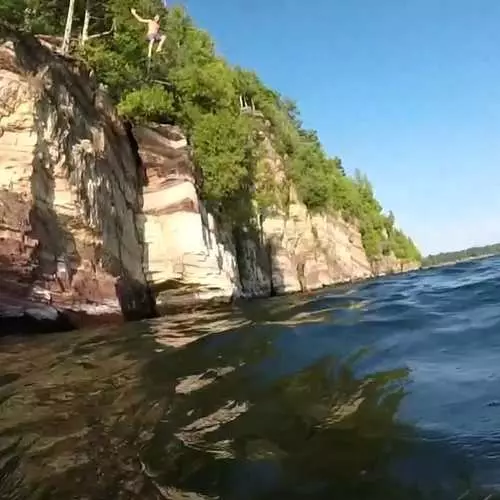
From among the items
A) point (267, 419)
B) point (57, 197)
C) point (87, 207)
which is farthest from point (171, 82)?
point (267, 419)

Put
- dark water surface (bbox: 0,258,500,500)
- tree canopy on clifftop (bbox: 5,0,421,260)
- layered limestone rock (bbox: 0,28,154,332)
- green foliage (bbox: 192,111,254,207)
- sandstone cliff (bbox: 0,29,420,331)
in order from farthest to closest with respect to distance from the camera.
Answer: green foliage (bbox: 192,111,254,207) → tree canopy on clifftop (bbox: 5,0,421,260) → sandstone cliff (bbox: 0,29,420,331) → layered limestone rock (bbox: 0,28,154,332) → dark water surface (bbox: 0,258,500,500)

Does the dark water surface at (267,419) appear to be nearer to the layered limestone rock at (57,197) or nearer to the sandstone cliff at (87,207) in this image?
the layered limestone rock at (57,197)

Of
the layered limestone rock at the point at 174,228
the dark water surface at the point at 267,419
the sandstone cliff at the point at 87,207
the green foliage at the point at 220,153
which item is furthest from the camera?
the green foliage at the point at 220,153

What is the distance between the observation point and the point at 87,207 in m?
17.9

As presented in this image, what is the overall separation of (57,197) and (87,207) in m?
1.17

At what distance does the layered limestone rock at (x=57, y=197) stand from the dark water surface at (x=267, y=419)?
6279mm

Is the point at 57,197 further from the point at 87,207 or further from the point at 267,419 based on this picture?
the point at 267,419

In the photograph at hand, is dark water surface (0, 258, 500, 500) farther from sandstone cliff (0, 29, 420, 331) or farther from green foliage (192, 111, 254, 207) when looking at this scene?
green foliage (192, 111, 254, 207)

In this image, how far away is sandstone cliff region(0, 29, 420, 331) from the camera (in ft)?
50.8

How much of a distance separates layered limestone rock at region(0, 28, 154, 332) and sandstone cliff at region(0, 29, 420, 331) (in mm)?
35

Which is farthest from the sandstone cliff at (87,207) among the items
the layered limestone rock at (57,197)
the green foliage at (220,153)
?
the green foliage at (220,153)

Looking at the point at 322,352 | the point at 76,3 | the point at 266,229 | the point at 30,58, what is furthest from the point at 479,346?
the point at 266,229

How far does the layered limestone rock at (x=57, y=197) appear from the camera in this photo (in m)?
15.3

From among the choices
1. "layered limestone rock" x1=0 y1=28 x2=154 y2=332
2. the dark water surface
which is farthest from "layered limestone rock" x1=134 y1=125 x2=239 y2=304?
the dark water surface
